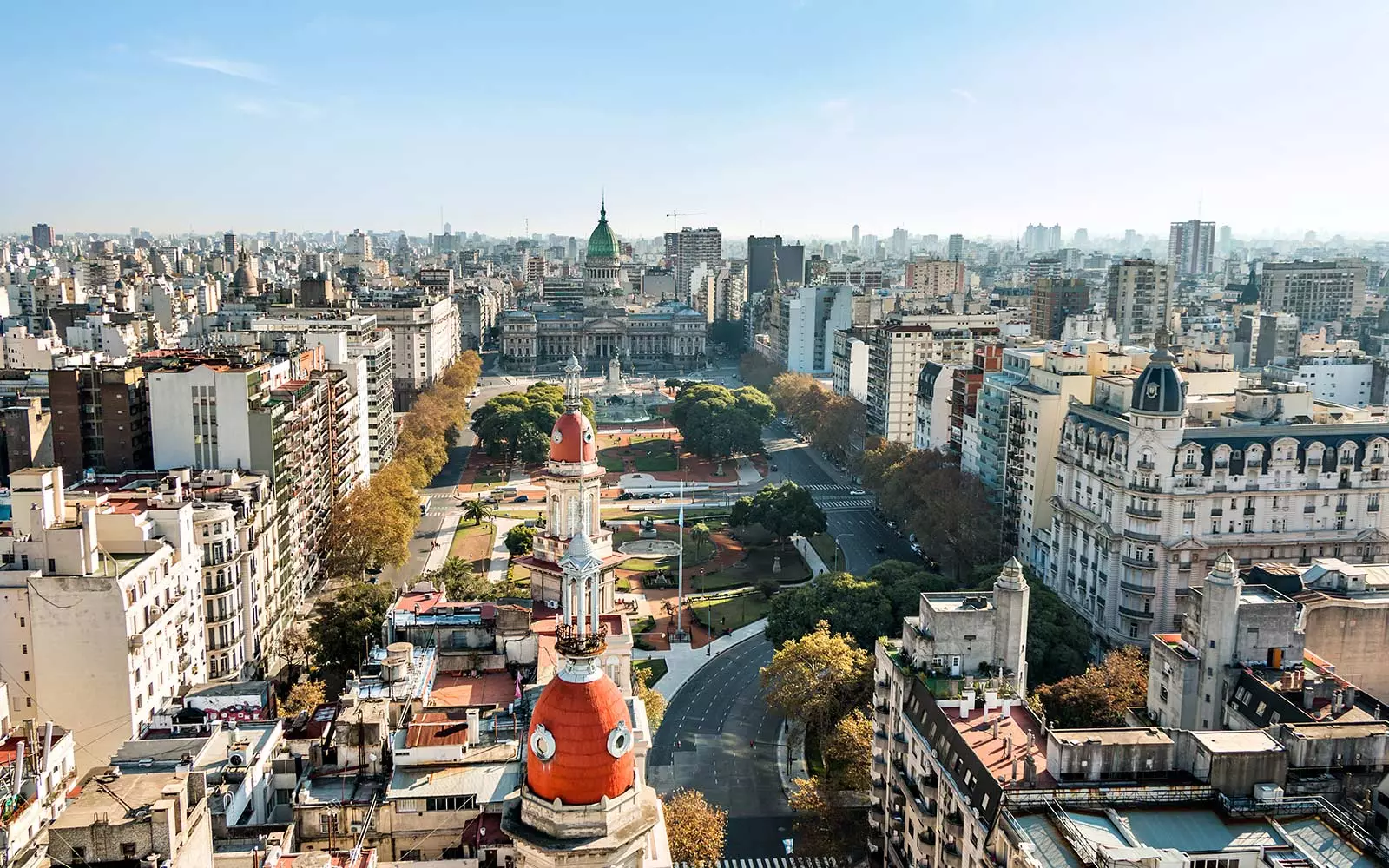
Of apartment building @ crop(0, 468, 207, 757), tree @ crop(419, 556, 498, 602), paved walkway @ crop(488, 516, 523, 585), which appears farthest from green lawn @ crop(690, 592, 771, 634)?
apartment building @ crop(0, 468, 207, 757)

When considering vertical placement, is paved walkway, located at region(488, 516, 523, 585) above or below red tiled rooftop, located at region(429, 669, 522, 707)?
below

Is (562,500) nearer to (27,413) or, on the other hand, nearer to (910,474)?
(27,413)

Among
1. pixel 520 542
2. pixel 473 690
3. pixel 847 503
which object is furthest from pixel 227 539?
pixel 847 503

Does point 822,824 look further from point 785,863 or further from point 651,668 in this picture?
point 651,668

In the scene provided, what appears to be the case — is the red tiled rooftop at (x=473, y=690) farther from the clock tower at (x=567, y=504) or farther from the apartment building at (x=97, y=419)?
the apartment building at (x=97, y=419)

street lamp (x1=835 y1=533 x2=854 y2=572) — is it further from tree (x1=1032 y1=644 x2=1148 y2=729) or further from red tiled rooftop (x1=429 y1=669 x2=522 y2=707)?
red tiled rooftop (x1=429 y1=669 x2=522 y2=707)

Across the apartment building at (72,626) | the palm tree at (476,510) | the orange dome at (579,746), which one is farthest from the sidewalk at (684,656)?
the orange dome at (579,746)
